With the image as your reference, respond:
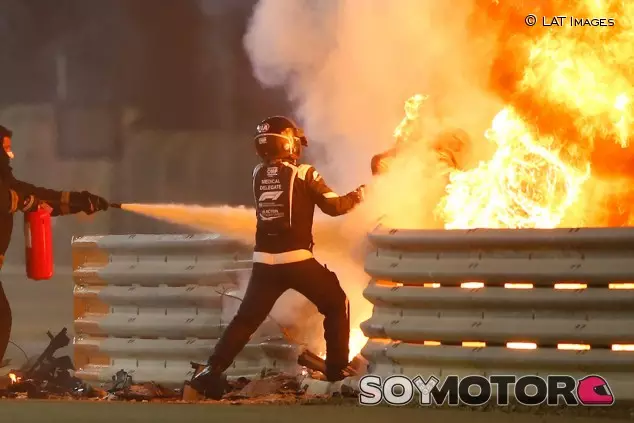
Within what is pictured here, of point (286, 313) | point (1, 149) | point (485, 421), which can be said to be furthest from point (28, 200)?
point (485, 421)

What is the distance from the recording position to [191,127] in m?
9.61

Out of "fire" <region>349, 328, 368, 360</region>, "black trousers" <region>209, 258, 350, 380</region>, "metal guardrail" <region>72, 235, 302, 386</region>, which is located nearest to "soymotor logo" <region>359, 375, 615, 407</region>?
"black trousers" <region>209, 258, 350, 380</region>

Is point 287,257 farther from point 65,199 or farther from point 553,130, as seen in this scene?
point 553,130

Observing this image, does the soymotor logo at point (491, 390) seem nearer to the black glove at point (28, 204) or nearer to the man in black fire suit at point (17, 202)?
the man in black fire suit at point (17, 202)

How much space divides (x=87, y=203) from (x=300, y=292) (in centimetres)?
195

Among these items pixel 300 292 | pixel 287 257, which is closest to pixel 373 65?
pixel 287 257

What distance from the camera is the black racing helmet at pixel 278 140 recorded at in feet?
22.7

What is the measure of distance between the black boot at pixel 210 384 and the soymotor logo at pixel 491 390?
110cm

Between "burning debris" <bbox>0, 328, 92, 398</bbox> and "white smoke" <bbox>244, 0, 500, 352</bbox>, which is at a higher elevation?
"white smoke" <bbox>244, 0, 500, 352</bbox>

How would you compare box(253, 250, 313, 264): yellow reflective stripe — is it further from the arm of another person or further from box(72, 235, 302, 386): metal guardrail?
the arm of another person

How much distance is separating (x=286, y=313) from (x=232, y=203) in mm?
2391

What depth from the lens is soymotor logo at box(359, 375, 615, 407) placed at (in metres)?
5.86

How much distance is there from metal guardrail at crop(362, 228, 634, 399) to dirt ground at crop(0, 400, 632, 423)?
0.86 feet
